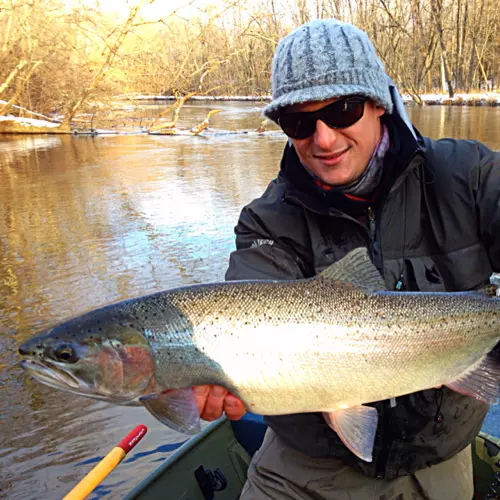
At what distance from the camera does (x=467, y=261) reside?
1.98 m

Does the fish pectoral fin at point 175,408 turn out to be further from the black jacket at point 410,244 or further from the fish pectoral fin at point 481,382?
the fish pectoral fin at point 481,382

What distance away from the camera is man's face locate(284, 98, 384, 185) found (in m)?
2.02

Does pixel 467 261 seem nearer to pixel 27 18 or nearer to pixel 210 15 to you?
pixel 210 15

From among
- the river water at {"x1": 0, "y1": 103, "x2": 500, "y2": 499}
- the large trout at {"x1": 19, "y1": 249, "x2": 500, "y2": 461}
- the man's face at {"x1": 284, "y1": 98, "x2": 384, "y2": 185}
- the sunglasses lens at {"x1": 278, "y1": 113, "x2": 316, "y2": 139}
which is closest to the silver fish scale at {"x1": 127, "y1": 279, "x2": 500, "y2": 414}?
the large trout at {"x1": 19, "y1": 249, "x2": 500, "y2": 461}

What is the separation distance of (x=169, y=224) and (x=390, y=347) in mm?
5766

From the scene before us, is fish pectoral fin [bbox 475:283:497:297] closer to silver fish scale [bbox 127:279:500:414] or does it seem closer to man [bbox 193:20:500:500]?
silver fish scale [bbox 127:279:500:414]

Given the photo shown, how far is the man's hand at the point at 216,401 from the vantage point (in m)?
1.74

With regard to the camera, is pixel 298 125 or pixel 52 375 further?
pixel 298 125

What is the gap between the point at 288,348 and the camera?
5.50ft

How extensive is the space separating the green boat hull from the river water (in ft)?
1.06

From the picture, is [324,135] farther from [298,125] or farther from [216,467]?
[216,467]

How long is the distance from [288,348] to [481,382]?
0.74m

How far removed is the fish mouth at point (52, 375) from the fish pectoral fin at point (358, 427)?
938 millimetres

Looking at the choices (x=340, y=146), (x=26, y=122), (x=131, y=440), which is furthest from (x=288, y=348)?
(x=26, y=122)
